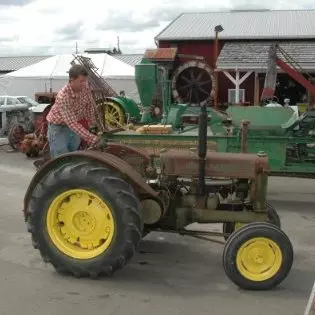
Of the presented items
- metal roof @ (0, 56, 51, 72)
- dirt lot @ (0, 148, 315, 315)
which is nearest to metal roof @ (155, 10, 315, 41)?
metal roof @ (0, 56, 51, 72)

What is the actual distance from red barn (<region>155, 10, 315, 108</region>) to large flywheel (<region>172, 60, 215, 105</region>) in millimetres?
4045

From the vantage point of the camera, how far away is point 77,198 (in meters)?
4.58

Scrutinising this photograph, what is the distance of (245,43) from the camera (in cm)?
2483

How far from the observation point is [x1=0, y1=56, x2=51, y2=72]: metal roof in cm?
4132

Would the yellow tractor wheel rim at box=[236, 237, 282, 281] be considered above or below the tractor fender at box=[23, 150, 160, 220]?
below

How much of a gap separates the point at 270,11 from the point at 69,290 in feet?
93.3

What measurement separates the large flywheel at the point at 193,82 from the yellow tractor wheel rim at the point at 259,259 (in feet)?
36.2

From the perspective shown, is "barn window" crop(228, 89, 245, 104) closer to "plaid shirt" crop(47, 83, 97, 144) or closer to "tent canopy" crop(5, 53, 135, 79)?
"tent canopy" crop(5, 53, 135, 79)

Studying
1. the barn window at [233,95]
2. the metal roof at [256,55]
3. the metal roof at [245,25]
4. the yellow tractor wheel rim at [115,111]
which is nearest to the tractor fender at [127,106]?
the yellow tractor wheel rim at [115,111]

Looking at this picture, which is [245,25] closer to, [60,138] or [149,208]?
[60,138]

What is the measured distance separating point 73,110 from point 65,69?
683 inches

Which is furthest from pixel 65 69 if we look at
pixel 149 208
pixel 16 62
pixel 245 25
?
pixel 16 62

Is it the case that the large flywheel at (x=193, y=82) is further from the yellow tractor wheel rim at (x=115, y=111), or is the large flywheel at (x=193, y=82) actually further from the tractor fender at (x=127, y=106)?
the yellow tractor wheel rim at (x=115, y=111)

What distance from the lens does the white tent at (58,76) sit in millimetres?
21828
